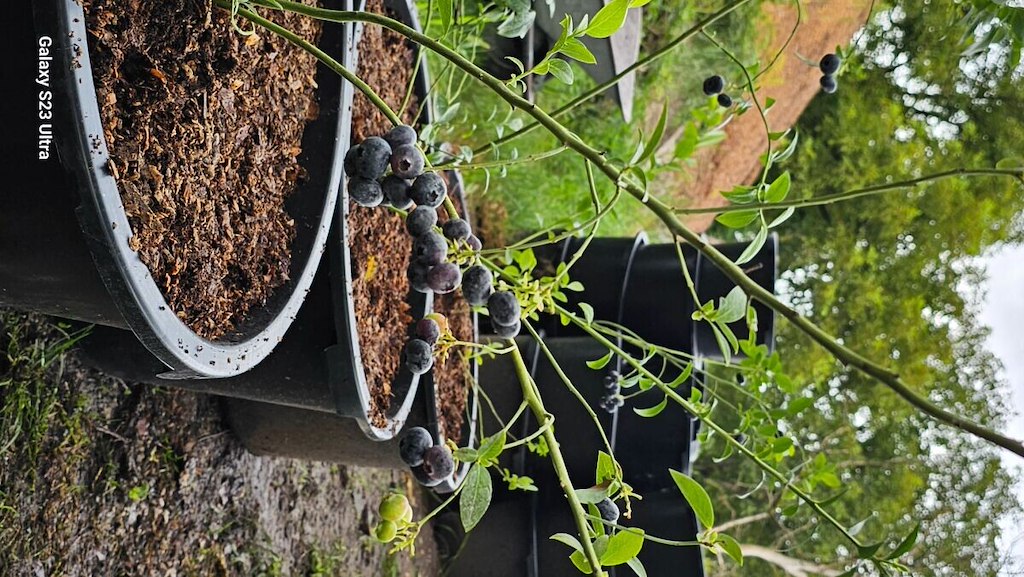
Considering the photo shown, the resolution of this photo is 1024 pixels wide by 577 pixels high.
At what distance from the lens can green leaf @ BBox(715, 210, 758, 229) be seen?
2.24ft

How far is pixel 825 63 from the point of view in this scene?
103 cm

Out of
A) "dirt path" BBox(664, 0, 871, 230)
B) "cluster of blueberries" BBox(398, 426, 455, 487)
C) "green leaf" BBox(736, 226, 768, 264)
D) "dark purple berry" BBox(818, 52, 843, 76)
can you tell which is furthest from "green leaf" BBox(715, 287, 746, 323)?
"dirt path" BBox(664, 0, 871, 230)

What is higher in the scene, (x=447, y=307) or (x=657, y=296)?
(x=657, y=296)

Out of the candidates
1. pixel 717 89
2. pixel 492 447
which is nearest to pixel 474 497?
pixel 492 447

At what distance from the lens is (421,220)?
2.13 ft

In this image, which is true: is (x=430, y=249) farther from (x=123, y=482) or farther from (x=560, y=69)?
(x=123, y=482)

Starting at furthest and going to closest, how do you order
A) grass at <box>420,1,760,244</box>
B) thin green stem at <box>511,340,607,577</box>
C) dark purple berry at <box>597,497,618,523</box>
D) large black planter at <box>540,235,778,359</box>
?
grass at <box>420,1,760,244</box> → large black planter at <box>540,235,778,359</box> → dark purple berry at <box>597,497,618,523</box> → thin green stem at <box>511,340,607,577</box>

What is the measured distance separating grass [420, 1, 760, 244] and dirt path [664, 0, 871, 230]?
44 centimetres

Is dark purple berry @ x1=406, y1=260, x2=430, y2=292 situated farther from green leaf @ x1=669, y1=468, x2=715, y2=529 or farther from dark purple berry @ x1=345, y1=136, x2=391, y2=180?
green leaf @ x1=669, y1=468, x2=715, y2=529

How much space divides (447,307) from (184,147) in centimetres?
72

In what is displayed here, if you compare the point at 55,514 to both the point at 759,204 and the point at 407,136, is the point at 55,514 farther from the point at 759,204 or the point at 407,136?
the point at 759,204

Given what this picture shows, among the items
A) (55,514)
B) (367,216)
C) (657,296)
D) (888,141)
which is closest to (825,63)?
(367,216)

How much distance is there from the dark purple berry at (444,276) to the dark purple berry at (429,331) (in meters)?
0.20

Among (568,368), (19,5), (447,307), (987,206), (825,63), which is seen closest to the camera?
(19,5)
